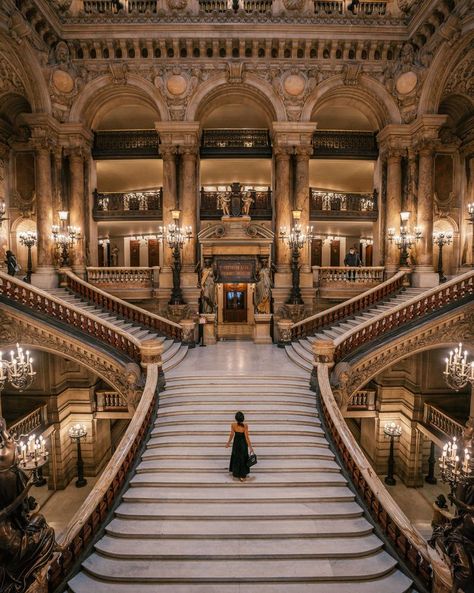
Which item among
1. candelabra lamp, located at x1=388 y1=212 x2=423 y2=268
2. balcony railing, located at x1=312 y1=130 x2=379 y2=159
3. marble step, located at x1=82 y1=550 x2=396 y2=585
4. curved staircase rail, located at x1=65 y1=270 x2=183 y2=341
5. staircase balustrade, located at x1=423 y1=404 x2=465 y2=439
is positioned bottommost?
staircase balustrade, located at x1=423 y1=404 x2=465 y2=439

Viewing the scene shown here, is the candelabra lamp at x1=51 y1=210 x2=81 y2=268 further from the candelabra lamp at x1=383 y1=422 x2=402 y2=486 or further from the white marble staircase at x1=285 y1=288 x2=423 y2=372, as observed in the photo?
the candelabra lamp at x1=383 y1=422 x2=402 y2=486

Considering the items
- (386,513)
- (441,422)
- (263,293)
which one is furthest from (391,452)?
(386,513)

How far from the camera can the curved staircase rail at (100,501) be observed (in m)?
5.57

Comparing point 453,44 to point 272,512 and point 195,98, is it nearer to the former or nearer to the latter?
point 195,98

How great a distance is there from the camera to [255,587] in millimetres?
5473

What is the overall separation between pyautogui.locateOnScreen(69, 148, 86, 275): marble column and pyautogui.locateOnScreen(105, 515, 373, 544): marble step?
11781 mm

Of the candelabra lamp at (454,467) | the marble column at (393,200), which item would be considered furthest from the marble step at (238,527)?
the marble column at (393,200)

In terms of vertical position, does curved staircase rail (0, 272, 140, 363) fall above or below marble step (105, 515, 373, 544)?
above

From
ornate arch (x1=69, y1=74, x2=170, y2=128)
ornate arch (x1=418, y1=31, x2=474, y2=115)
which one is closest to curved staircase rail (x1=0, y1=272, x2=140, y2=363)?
ornate arch (x1=69, y1=74, x2=170, y2=128)

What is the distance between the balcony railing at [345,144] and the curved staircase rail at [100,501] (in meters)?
13.8

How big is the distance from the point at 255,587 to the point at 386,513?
2406mm

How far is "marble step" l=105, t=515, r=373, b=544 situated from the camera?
621 cm

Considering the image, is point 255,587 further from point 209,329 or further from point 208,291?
point 208,291

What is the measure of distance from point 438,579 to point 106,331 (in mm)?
9332
